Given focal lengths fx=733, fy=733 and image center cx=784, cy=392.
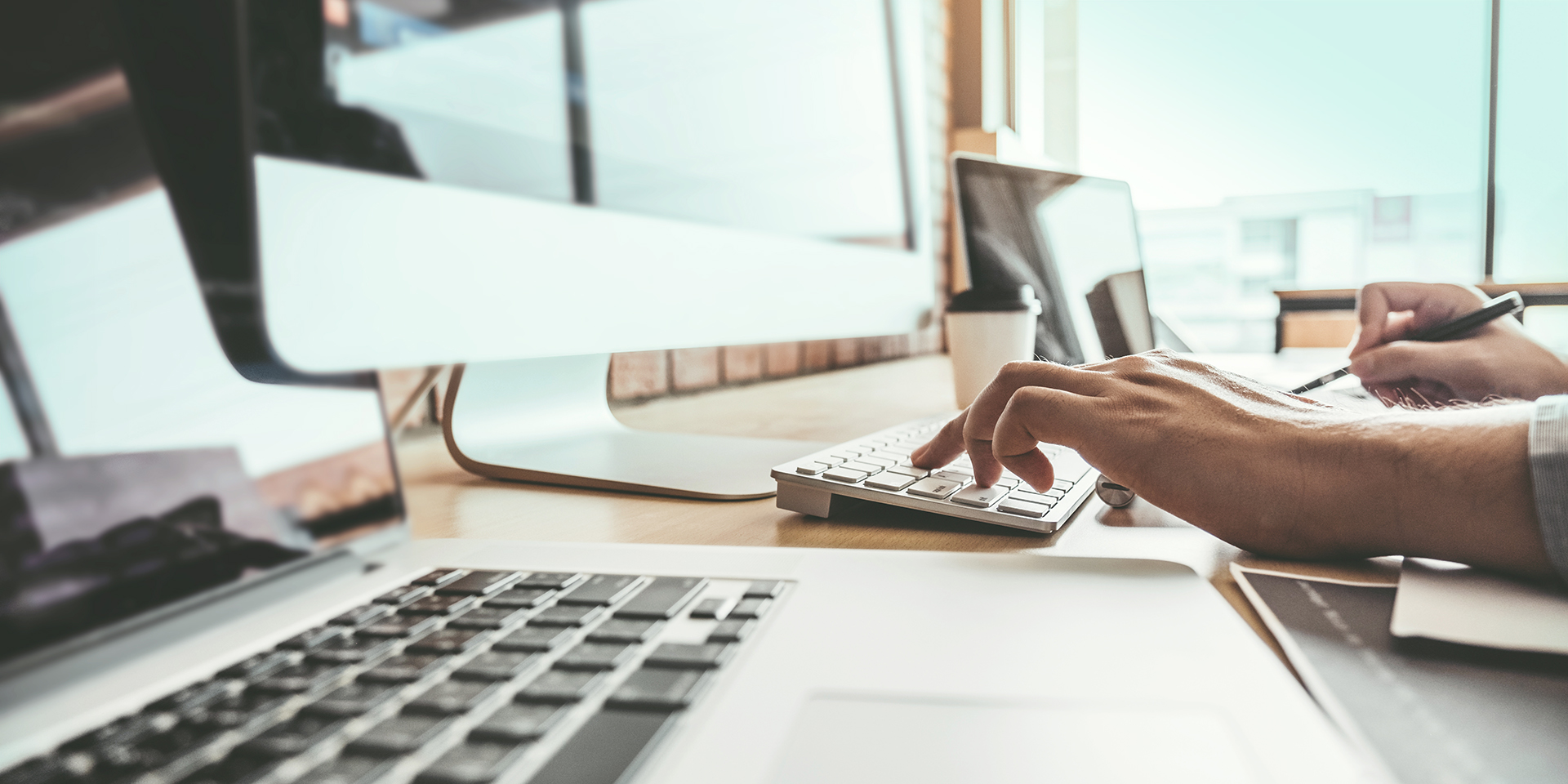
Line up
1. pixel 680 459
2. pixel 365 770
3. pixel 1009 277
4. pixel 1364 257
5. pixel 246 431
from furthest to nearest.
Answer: pixel 1364 257
pixel 1009 277
pixel 680 459
pixel 246 431
pixel 365 770

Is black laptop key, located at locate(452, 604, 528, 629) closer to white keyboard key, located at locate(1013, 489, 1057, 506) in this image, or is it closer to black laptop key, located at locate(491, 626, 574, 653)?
black laptop key, located at locate(491, 626, 574, 653)

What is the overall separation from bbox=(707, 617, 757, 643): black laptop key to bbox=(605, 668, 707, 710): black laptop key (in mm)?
20

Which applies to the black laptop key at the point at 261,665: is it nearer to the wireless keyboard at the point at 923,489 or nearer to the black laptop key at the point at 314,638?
the black laptop key at the point at 314,638

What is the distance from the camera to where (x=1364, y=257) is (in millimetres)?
8320

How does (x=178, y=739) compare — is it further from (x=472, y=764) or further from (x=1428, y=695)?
(x=1428, y=695)

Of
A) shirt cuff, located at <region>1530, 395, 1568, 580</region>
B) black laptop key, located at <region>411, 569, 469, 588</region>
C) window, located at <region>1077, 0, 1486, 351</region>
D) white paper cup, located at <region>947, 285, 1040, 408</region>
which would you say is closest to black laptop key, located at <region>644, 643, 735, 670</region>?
black laptop key, located at <region>411, 569, 469, 588</region>

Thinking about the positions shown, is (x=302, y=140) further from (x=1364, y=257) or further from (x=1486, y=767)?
(x=1364, y=257)

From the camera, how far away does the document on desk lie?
165mm

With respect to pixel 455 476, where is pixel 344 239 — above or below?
above

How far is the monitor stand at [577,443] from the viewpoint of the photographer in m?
0.48

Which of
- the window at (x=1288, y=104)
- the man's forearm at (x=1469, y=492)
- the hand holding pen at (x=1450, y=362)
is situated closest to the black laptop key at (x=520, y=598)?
the man's forearm at (x=1469, y=492)

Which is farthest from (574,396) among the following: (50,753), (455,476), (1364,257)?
(1364,257)

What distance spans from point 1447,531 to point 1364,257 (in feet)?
33.9

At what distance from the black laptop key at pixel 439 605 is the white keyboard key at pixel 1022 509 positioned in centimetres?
24
